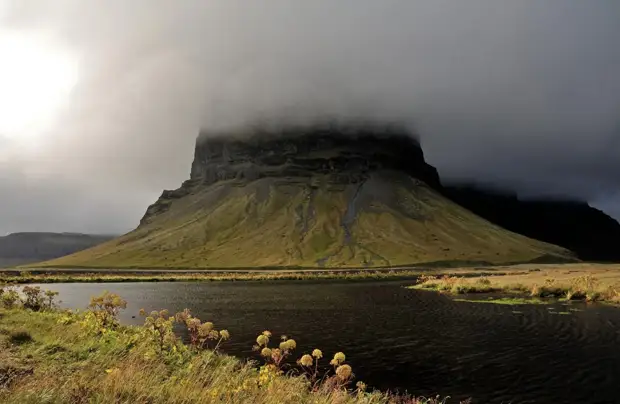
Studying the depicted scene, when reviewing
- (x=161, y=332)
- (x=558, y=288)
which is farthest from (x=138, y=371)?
(x=558, y=288)

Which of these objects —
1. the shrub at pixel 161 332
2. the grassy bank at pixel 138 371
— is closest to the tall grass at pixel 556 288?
the grassy bank at pixel 138 371

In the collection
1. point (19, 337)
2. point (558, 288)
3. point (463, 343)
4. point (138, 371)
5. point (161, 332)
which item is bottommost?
point (558, 288)

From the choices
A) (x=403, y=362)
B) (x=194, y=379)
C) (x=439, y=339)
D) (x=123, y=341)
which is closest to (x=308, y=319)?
(x=439, y=339)

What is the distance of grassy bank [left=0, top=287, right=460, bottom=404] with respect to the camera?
37.1 ft

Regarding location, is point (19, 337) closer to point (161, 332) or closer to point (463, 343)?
point (161, 332)

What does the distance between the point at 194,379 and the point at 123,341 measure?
9.81m

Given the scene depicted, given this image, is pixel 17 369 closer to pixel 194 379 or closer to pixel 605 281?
pixel 194 379

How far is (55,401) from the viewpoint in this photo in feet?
33.1

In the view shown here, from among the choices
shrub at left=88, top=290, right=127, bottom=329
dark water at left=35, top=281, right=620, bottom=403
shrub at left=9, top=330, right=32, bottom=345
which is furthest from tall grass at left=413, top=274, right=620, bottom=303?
shrub at left=9, top=330, right=32, bottom=345

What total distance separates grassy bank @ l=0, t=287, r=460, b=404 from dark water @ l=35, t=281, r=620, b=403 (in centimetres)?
378

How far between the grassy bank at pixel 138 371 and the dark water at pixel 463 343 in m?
3.78

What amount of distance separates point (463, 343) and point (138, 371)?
28214mm

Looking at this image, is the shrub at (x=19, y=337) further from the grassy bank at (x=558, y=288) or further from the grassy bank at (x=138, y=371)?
the grassy bank at (x=558, y=288)

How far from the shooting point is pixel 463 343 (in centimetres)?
3616
